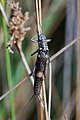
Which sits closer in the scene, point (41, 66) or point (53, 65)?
point (41, 66)

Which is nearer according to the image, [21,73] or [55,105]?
[21,73]

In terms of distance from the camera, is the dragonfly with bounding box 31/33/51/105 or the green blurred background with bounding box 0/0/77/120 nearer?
the dragonfly with bounding box 31/33/51/105

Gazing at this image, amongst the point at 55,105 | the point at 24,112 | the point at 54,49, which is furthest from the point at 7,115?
the point at 54,49

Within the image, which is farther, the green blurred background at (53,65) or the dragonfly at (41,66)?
the green blurred background at (53,65)

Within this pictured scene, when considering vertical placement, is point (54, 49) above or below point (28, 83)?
above

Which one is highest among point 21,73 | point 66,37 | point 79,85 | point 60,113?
point 66,37

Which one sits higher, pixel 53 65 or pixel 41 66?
pixel 41 66

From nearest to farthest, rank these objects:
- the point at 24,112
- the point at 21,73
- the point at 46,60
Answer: the point at 46,60
the point at 21,73
the point at 24,112

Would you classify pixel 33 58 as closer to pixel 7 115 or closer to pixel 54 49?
pixel 54 49

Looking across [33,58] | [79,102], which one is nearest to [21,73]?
[33,58]

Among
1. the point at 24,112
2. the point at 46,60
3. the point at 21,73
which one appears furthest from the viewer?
the point at 24,112
